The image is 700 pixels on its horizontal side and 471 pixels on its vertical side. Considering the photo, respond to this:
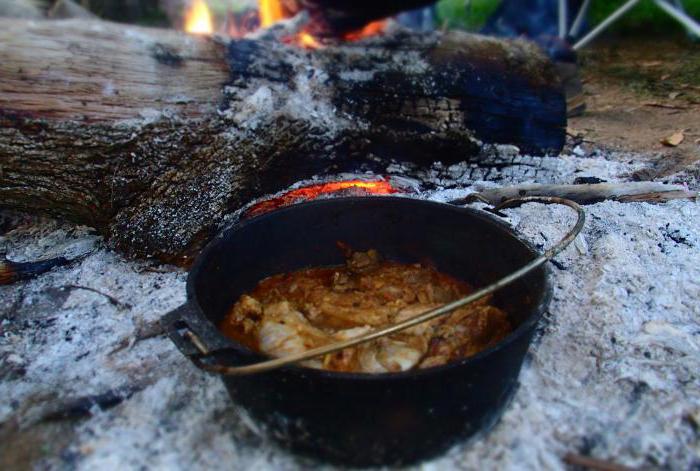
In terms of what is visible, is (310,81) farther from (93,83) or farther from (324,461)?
(324,461)

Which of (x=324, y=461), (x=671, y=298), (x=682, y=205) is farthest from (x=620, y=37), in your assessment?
(x=324, y=461)

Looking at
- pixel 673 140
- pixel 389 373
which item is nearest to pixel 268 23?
pixel 673 140

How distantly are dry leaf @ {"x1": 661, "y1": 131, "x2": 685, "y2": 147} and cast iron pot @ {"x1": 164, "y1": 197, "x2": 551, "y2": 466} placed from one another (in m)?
2.92

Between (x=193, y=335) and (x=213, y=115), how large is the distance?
63.8 inches

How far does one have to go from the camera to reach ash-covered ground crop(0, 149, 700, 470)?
179 cm

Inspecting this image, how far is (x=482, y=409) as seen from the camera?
1.72 meters

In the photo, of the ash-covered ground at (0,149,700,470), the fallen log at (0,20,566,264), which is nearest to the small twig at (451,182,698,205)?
the ash-covered ground at (0,149,700,470)

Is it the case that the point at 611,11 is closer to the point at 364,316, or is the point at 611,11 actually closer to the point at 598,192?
the point at 598,192

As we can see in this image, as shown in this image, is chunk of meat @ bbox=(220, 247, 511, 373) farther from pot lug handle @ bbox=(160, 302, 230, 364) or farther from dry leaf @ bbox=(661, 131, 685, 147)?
dry leaf @ bbox=(661, 131, 685, 147)

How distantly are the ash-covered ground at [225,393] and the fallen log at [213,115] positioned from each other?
0.39 meters

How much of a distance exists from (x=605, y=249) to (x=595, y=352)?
797 mm

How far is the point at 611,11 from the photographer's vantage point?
730cm

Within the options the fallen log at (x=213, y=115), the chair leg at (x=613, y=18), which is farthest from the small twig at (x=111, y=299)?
the chair leg at (x=613, y=18)

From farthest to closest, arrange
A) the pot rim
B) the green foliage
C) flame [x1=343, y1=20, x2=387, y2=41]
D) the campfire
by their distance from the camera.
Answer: the green foliage
flame [x1=343, y1=20, x2=387, y2=41]
the campfire
the pot rim
